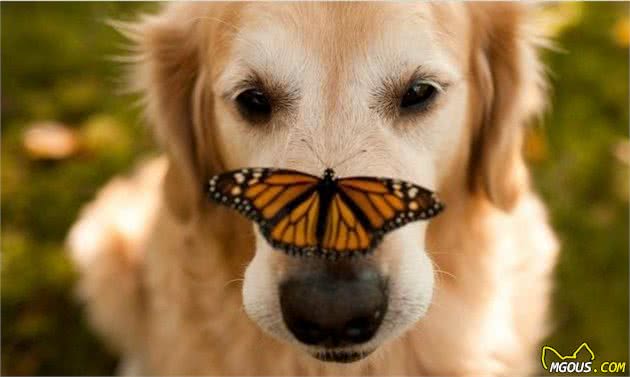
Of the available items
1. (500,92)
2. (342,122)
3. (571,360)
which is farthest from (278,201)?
(571,360)

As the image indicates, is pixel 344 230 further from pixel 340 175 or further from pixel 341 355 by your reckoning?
pixel 341 355

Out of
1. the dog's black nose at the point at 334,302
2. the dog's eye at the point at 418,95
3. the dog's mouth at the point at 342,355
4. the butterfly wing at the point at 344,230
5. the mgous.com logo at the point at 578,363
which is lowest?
the mgous.com logo at the point at 578,363

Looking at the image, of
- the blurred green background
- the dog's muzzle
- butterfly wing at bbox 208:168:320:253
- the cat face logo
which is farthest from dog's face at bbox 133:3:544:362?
the blurred green background

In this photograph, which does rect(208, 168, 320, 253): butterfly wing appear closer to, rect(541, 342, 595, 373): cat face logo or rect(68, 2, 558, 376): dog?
rect(68, 2, 558, 376): dog

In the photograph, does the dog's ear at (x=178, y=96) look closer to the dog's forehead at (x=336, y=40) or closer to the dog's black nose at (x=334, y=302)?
the dog's forehead at (x=336, y=40)

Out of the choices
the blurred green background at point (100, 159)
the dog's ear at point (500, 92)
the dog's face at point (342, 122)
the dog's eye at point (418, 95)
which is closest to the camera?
the dog's face at point (342, 122)

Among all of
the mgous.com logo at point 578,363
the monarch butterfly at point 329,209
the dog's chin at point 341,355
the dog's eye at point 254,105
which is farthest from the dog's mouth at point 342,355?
the mgous.com logo at point 578,363

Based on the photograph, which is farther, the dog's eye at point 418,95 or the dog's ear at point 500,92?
the dog's ear at point 500,92
